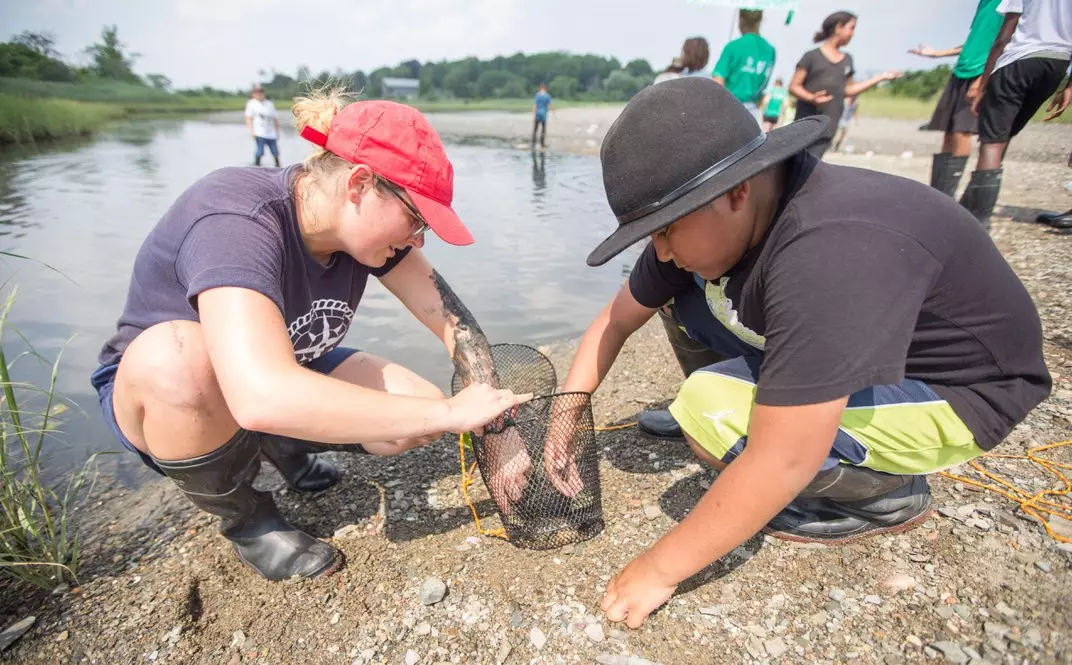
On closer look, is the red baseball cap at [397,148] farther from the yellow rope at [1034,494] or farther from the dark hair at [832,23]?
the dark hair at [832,23]

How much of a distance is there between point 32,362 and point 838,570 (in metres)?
5.08

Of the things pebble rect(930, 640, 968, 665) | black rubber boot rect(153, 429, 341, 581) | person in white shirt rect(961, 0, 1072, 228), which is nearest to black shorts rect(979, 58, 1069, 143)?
person in white shirt rect(961, 0, 1072, 228)

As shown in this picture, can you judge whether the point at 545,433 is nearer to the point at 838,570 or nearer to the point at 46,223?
the point at 838,570

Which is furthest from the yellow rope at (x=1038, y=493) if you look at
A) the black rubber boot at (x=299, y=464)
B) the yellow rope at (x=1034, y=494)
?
the black rubber boot at (x=299, y=464)

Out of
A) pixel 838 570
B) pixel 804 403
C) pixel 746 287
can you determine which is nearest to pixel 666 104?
pixel 746 287

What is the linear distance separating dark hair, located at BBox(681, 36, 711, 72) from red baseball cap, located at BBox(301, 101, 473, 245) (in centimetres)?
591

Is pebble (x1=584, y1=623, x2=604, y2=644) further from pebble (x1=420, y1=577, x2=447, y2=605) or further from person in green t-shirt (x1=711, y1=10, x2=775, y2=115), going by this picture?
person in green t-shirt (x1=711, y1=10, x2=775, y2=115)

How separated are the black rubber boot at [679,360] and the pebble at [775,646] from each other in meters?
0.94

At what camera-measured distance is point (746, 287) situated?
59.2 inches

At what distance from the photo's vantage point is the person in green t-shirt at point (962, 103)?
14.7 feet

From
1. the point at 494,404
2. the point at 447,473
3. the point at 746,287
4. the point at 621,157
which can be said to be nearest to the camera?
the point at 621,157

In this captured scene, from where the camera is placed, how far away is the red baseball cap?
161 cm

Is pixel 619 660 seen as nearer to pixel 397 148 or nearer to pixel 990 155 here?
pixel 397 148

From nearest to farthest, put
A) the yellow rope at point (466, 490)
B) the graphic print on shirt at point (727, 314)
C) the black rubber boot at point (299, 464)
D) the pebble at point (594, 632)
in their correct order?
the pebble at point (594, 632), the graphic print on shirt at point (727, 314), the yellow rope at point (466, 490), the black rubber boot at point (299, 464)
